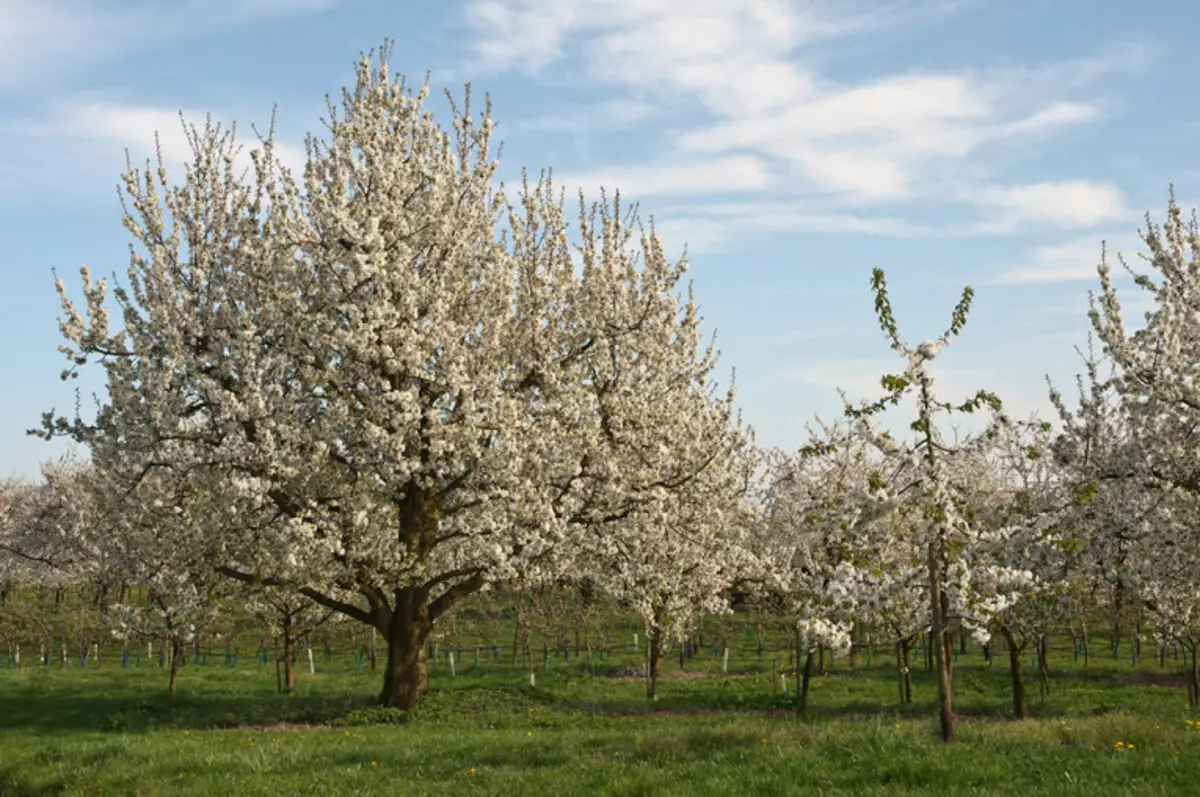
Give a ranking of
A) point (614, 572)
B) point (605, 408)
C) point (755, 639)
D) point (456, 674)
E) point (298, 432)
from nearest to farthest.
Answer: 1. point (298, 432)
2. point (605, 408)
3. point (614, 572)
4. point (456, 674)
5. point (755, 639)

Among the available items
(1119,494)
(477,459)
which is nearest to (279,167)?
(477,459)

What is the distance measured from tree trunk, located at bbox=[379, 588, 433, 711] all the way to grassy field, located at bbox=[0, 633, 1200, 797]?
0.81m

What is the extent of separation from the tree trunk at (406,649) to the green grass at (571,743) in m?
0.72

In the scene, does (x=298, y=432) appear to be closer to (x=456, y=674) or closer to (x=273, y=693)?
(x=273, y=693)

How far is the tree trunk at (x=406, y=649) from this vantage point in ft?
90.8

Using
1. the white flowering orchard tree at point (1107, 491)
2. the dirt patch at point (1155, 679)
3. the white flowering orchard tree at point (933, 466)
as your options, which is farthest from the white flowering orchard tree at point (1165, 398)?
the dirt patch at point (1155, 679)

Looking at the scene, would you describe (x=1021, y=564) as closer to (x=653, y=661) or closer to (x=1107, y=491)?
(x=1107, y=491)

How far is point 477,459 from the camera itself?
25.6 meters

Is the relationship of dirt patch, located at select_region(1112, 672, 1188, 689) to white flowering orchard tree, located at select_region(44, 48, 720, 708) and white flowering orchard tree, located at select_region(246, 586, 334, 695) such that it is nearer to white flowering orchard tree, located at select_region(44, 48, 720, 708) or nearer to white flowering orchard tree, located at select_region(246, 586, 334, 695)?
white flowering orchard tree, located at select_region(44, 48, 720, 708)

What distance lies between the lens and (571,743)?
18188 millimetres

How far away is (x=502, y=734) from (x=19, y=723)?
612 inches

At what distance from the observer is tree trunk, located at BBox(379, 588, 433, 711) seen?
27.7m

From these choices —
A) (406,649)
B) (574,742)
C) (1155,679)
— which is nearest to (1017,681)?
(574,742)

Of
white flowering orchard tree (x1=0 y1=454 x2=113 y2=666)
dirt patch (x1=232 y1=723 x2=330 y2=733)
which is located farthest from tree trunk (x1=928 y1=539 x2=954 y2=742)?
white flowering orchard tree (x1=0 y1=454 x2=113 y2=666)
